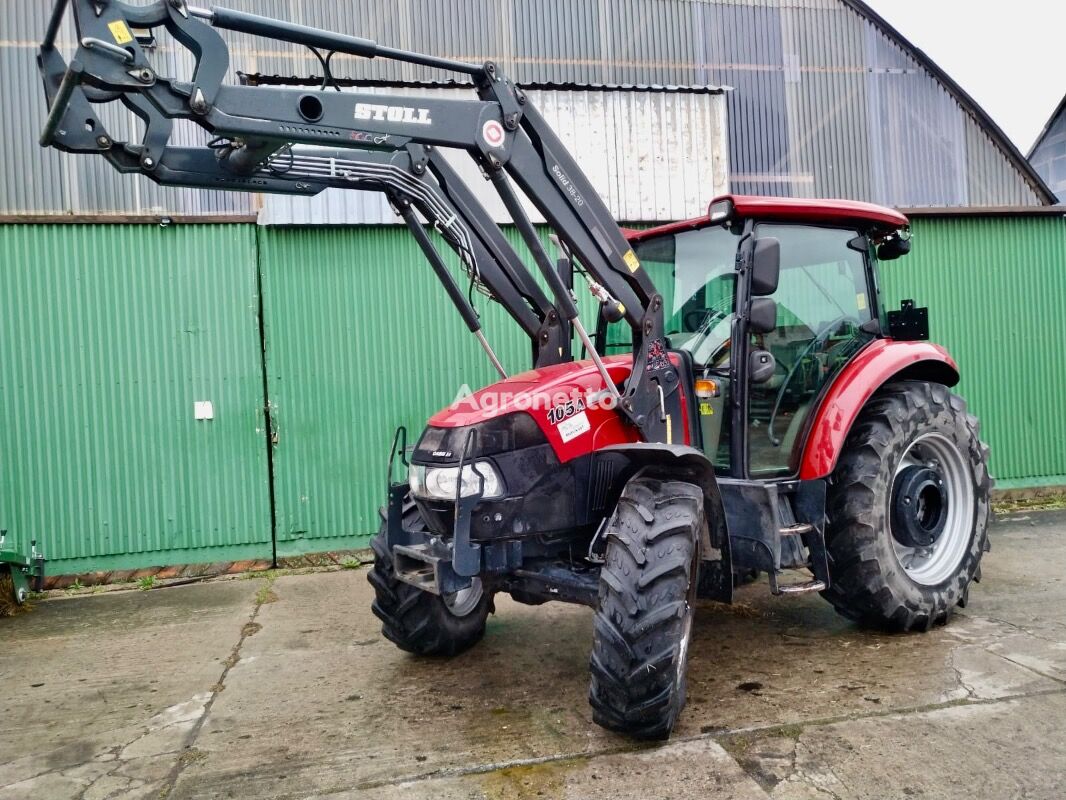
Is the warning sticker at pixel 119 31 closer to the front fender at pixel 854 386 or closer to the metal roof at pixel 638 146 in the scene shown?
the front fender at pixel 854 386

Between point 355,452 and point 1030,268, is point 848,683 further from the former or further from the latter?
point 1030,268

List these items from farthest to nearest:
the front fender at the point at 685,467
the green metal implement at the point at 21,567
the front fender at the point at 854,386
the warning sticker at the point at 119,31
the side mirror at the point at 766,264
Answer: the green metal implement at the point at 21,567 < the front fender at the point at 854,386 < the side mirror at the point at 766,264 < the front fender at the point at 685,467 < the warning sticker at the point at 119,31

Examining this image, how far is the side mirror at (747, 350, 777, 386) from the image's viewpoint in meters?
4.16

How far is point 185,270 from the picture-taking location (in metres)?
7.08

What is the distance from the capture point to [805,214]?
438cm

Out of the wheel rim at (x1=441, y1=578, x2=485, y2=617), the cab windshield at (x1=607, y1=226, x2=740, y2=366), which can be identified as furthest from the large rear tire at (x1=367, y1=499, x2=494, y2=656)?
the cab windshield at (x1=607, y1=226, x2=740, y2=366)

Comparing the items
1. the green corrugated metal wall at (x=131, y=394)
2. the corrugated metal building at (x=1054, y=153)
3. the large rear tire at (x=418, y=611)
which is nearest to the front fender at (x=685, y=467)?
the large rear tire at (x=418, y=611)

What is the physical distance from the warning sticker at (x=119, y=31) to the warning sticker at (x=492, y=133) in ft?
4.73

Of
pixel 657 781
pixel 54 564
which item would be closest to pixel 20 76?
pixel 54 564

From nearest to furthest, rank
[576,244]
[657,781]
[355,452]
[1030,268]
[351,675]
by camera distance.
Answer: [657,781] < [576,244] < [351,675] < [355,452] < [1030,268]

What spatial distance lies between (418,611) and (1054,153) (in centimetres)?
1612

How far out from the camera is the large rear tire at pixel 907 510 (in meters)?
4.29

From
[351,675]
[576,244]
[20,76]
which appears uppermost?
[20,76]

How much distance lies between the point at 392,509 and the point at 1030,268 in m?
7.65
